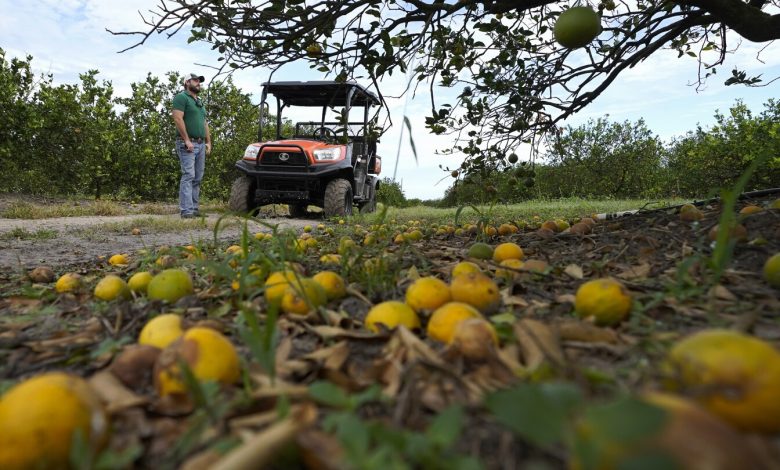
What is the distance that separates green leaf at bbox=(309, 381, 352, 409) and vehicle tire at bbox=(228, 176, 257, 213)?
9.89 meters

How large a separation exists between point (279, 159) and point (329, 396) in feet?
32.5

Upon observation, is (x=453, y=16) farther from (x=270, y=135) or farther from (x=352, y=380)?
(x=270, y=135)

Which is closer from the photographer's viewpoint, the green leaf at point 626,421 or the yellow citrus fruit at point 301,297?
the green leaf at point 626,421

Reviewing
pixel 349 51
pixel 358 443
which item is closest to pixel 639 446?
pixel 358 443

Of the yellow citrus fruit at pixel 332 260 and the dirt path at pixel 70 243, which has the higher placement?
the yellow citrus fruit at pixel 332 260

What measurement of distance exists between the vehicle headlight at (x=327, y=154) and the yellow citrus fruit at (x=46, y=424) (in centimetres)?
976

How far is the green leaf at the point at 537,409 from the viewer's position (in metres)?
0.60

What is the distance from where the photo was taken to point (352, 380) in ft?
3.34

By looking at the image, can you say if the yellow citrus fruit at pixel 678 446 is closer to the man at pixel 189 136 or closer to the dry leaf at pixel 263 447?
the dry leaf at pixel 263 447

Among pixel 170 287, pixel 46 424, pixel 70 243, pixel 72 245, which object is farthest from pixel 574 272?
pixel 70 243

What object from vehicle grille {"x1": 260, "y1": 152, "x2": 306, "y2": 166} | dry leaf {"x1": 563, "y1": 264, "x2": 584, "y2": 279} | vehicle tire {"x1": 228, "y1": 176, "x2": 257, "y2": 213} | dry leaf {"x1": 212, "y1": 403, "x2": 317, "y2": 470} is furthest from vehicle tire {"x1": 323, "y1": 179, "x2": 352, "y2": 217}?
dry leaf {"x1": 212, "y1": 403, "x2": 317, "y2": 470}

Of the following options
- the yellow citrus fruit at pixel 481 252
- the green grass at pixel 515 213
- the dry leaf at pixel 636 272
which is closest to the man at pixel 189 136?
the green grass at pixel 515 213

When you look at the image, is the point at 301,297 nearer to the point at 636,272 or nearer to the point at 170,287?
the point at 170,287

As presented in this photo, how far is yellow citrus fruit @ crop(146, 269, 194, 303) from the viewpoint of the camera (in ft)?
6.13
